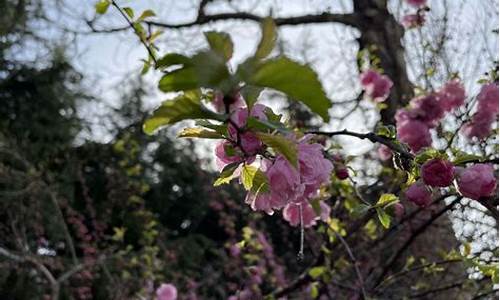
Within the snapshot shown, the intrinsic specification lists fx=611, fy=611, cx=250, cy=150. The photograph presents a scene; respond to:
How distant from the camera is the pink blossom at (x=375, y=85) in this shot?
3.07 metres

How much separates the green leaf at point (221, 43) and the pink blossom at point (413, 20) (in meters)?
3.37

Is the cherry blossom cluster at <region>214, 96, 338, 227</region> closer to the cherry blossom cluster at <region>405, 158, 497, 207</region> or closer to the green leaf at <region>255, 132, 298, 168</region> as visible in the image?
the green leaf at <region>255, 132, 298, 168</region>

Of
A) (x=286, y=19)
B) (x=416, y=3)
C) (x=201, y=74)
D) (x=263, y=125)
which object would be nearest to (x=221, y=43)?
(x=201, y=74)

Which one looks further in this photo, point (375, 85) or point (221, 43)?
point (375, 85)

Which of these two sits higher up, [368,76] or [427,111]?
[368,76]

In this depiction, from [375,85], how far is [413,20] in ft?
2.83

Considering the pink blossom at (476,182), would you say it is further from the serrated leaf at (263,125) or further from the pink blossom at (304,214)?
the pink blossom at (304,214)

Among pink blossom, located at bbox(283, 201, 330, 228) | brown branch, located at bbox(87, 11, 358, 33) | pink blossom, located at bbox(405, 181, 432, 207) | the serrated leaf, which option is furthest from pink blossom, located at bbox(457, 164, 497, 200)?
brown branch, located at bbox(87, 11, 358, 33)

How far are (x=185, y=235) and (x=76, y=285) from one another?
7.97 ft

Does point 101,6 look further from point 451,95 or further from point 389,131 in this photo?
point 451,95

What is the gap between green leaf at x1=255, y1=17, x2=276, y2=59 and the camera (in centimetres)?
49

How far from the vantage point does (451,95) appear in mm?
2447

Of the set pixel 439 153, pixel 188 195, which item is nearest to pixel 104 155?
pixel 188 195

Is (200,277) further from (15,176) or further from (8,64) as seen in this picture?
(8,64)
